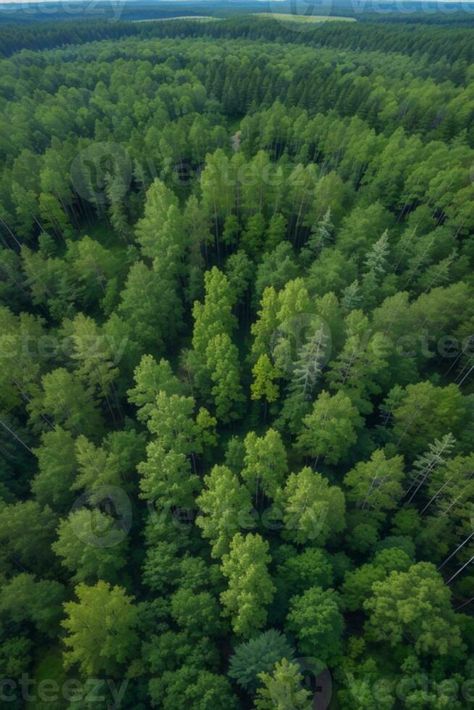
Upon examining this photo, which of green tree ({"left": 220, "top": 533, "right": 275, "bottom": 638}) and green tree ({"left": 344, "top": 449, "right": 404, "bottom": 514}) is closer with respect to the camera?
green tree ({"left": 220, "top": 533, "right": 275, "bottom": 638})

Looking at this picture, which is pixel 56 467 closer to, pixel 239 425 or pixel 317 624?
pixel 239 425

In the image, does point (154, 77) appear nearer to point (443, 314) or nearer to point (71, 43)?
point (71, 43)

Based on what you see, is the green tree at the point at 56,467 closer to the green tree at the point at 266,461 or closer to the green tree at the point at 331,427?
the green tree at the point at 266,461

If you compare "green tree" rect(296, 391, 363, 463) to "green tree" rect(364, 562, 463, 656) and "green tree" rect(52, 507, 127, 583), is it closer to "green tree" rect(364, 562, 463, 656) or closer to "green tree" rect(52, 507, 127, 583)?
"green tree" rect(364, 562, 463, 656)

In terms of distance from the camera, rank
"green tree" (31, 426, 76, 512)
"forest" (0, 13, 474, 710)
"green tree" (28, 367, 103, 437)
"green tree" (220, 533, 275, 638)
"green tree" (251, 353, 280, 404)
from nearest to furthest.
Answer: "green tree" (220, 533, 275, 638)
"forest" (0, 13, 474, 710)
"green tree" (31, 426, 76, 512)
"green tree" (28, 367, 103, 437)
"green tree" (251, 353, 280, 404)

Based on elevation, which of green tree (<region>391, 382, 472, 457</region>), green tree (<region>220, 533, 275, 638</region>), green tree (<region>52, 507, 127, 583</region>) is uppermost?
green tree (<region>391, 382, 472, 457</region>)

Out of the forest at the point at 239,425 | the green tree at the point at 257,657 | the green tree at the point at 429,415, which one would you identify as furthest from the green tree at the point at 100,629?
the green tree at the point at 429,415

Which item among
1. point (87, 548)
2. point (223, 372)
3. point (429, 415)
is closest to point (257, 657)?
point (87, 548)

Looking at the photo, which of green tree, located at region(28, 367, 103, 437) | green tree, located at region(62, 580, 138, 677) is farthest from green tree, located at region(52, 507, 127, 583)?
green tree, located at region(28, 367, 103, 437)

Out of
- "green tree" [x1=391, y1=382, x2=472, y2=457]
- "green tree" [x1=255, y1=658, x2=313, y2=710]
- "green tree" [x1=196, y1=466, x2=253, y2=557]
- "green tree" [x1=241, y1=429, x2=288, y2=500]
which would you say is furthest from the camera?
"green tree" [x1=391, y1=382, x2=472, y2=457]
